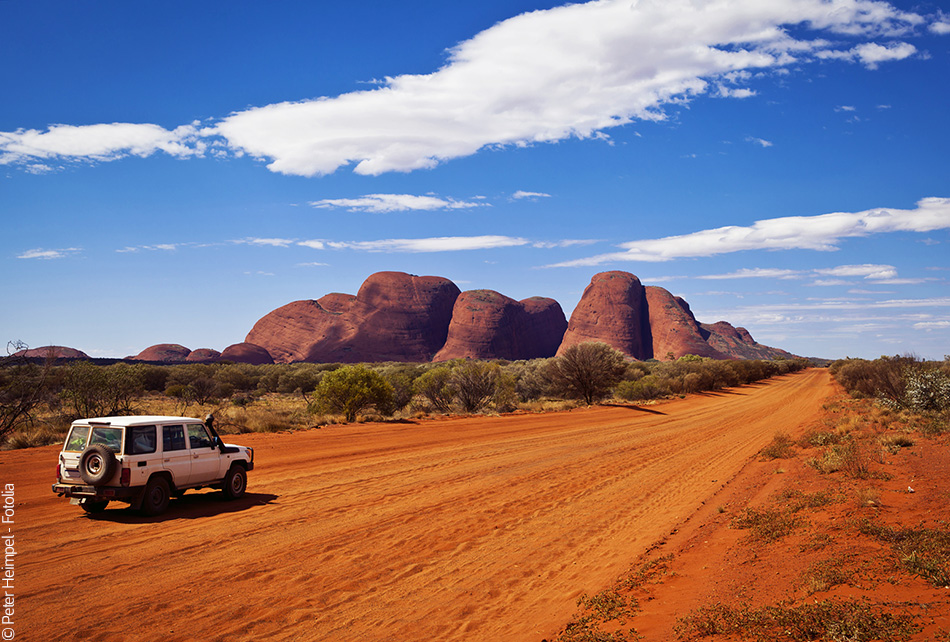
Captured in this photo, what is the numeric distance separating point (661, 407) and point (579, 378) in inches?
236

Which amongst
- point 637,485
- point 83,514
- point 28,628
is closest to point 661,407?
point 637,485

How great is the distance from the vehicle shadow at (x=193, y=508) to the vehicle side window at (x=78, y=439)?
1.15 meters

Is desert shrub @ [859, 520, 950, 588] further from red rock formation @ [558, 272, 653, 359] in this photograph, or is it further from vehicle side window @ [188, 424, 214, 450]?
red rock formation @ [558, 272, 653, 359]

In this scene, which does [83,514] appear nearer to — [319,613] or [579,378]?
[319,613]

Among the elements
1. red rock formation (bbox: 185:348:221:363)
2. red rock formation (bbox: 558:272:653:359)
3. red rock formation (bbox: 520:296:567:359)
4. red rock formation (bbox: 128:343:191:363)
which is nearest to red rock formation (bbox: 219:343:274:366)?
red rock formation (bbox: 185:348:221:363)

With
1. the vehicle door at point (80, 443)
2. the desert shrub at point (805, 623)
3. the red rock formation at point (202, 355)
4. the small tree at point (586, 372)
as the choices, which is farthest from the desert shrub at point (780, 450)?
the red rock formation at point (202, 355)

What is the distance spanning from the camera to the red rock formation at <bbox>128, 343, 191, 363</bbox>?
139 metres

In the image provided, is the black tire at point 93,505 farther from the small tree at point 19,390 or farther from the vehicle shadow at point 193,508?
the small tree at point 19,390

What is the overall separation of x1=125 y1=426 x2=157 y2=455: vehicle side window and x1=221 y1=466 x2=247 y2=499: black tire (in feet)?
5.62

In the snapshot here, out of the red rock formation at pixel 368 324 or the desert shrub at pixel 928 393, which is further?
the red rock formation at pixel 368 324

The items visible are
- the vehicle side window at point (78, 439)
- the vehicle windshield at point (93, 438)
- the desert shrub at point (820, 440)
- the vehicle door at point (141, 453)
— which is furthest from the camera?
the desert shrub at point (820, 440)

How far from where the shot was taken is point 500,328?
130m

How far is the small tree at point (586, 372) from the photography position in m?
39.3

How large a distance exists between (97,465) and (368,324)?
390 feet
